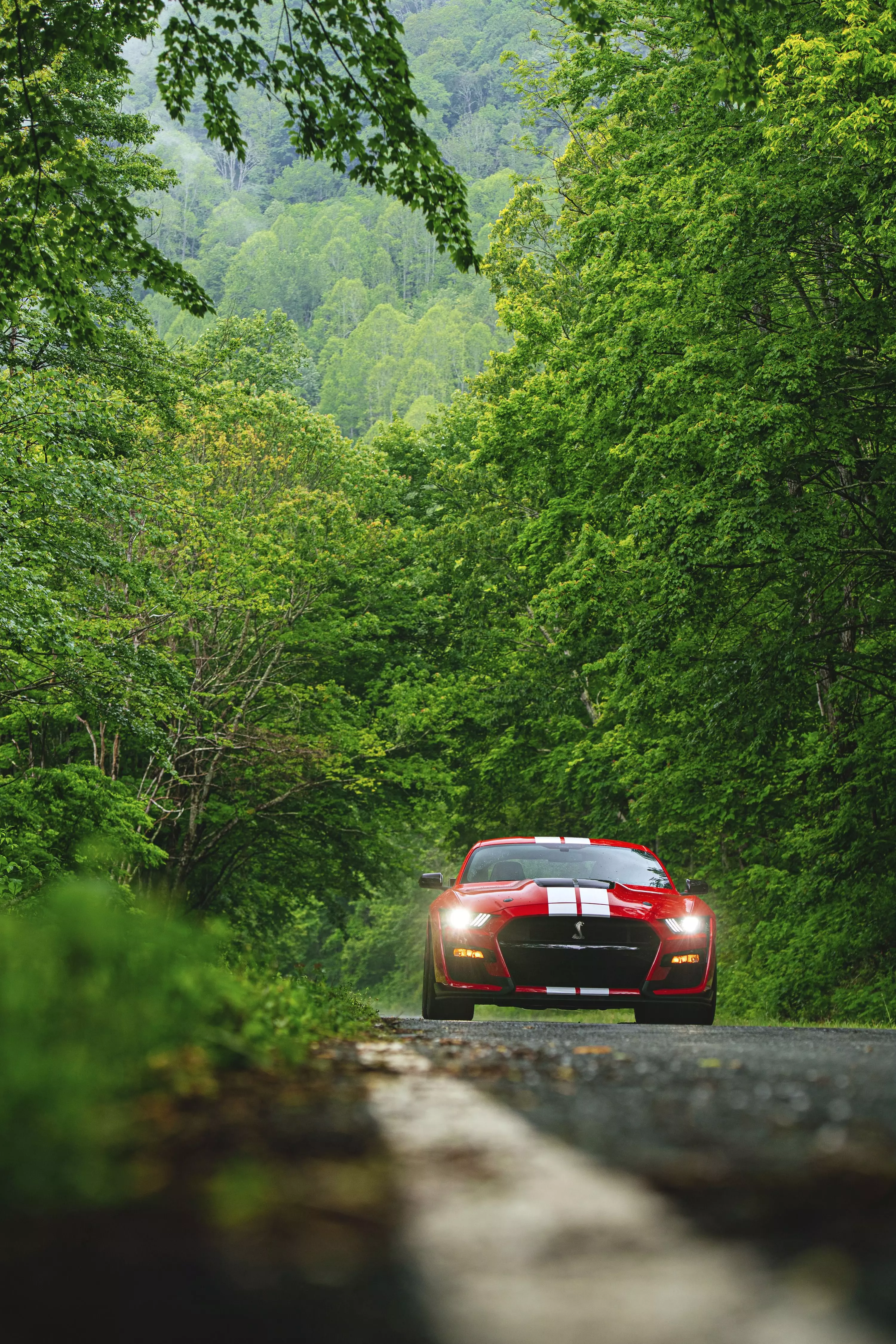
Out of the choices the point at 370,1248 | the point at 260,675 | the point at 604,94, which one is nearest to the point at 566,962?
the point at 370,1248

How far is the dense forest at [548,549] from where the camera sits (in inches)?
564

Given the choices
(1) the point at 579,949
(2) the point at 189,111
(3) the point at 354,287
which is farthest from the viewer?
(3) the point at 354,287

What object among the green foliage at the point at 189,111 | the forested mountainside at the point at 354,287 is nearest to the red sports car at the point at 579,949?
the green foliage at the point at 189,111

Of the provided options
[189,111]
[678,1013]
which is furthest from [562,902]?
[189,111]

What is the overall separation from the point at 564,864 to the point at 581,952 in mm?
1635

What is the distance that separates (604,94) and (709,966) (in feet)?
53.6

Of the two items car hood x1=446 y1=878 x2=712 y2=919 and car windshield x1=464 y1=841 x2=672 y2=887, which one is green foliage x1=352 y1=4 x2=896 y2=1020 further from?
car hood x1=446 y1=878 x2=712 y2=919

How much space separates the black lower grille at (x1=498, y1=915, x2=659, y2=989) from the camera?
8867 mm

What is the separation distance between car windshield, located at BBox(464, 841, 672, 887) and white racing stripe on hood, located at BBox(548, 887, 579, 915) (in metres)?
0.54

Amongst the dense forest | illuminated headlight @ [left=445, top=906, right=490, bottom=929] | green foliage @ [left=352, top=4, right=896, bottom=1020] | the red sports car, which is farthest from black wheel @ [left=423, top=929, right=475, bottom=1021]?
green foliage @ [left=352, top=4, right=896, bottom=1020]

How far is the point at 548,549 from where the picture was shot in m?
24.0

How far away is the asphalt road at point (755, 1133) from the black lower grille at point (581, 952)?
3783 millimetres

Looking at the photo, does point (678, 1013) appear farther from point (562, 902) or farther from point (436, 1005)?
point (436, 1005)

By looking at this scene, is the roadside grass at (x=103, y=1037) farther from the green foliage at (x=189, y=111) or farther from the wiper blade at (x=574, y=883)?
the green foliage at (x=189, y=111)
